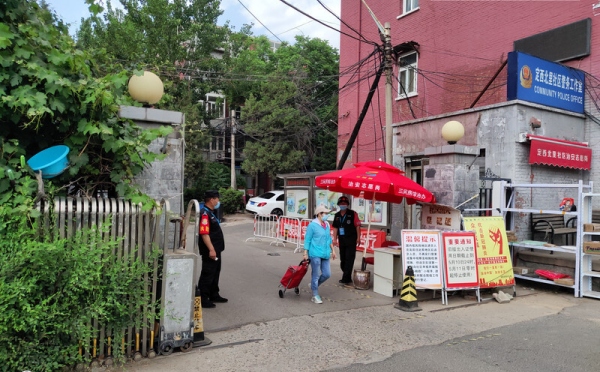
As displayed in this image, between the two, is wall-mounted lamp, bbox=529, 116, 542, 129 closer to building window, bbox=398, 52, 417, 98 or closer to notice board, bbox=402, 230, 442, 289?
notice board, bbox=402, 230, 442, 289

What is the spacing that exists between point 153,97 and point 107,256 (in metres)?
2.34

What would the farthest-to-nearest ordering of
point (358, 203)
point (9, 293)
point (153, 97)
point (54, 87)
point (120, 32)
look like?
point (120, 32)
point (358, 203)
point (153, 97)
point (54, 87)
point (9, 293)

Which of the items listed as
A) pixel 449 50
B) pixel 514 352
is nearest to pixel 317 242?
pixel 514 352

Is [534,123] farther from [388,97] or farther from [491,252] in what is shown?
[491,252]

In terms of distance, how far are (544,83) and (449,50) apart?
5.58m

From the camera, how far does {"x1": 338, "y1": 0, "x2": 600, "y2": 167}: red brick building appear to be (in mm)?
11695

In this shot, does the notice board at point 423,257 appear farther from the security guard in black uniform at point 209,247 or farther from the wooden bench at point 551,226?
the wooden bench at point 551,226

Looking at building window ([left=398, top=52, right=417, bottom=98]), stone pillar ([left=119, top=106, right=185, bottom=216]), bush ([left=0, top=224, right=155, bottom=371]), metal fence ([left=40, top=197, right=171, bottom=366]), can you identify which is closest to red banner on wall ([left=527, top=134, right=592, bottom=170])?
building window ([left=398, top=52, right=417, bottom=98])

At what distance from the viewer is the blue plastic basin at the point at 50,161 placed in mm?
4250

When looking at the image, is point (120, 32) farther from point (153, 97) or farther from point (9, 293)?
point (9, 293)

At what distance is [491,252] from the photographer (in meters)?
7.91

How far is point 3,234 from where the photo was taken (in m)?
3.88

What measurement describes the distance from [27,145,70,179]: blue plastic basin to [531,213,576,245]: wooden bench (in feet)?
29.7

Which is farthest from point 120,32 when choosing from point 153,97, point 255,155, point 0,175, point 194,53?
point 0,175
